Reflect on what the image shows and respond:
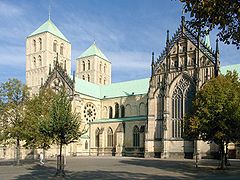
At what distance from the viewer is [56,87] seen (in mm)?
80125

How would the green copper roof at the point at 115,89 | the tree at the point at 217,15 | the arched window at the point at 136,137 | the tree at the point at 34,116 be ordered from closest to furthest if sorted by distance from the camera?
the tree at the point at 217,15 < the tree at the point at 34,116 < the arched window at the point at 136,137 < the green copper roof at the point at 115,89

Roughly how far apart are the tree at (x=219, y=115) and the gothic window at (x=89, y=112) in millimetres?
47324

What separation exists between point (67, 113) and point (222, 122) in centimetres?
1647

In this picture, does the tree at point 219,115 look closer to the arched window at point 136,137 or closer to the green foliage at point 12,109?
the green foliage at point 12,109

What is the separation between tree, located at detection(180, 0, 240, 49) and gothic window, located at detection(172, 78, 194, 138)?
48410 millimetres

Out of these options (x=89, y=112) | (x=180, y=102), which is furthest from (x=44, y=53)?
(x=180, y=102)

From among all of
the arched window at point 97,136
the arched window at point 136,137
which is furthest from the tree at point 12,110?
the arched window at point 97,136

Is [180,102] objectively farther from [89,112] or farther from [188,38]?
[89,112]

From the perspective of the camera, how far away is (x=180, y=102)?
6169cm

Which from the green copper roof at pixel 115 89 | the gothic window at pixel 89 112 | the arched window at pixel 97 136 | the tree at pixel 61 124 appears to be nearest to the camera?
the tree at pixel 61 124

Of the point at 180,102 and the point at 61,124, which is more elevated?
the point at 180,102

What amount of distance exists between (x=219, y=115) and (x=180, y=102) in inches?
1074

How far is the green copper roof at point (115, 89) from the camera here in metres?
84.6

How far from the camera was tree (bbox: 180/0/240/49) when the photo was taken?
11.3 metres
